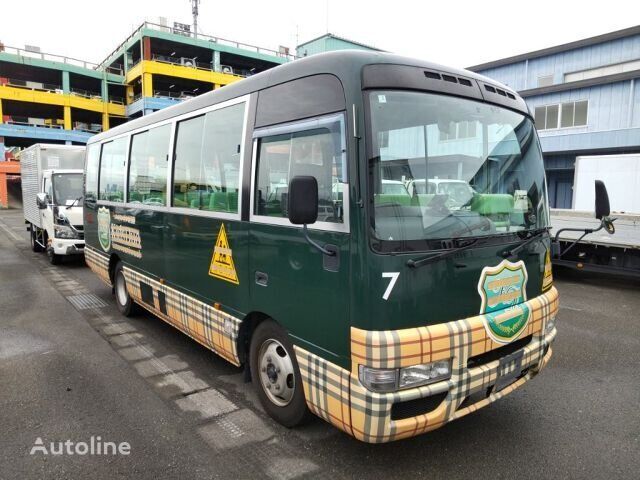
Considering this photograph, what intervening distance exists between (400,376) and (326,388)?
545 mm

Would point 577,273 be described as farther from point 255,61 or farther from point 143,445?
point 255,61

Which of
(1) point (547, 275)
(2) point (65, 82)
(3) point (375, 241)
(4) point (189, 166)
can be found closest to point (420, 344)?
(3) point (375, 241)

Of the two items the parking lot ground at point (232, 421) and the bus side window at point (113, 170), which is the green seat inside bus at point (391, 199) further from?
the bus side window at point (113, 170)

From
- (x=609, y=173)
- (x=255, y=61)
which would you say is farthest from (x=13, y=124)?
(x=609, y=173)

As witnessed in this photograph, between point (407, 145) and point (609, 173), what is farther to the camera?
point (609, 173)

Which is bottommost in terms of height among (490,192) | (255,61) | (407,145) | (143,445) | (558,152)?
(143,445)

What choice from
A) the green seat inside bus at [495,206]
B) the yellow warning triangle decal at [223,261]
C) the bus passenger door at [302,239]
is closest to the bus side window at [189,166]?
the yellow warning triangle decal at [223,261]

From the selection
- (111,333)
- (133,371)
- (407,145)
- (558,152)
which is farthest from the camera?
(558,152)

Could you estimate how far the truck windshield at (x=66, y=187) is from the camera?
433 inches

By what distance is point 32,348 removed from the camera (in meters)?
5.39

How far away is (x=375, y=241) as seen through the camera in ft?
8.54

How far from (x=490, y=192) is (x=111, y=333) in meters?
5.05

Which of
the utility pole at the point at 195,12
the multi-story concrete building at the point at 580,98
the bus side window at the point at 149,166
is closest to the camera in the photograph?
the bus side window at the point at 149,166

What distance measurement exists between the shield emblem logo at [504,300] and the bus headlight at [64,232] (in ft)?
34.1
